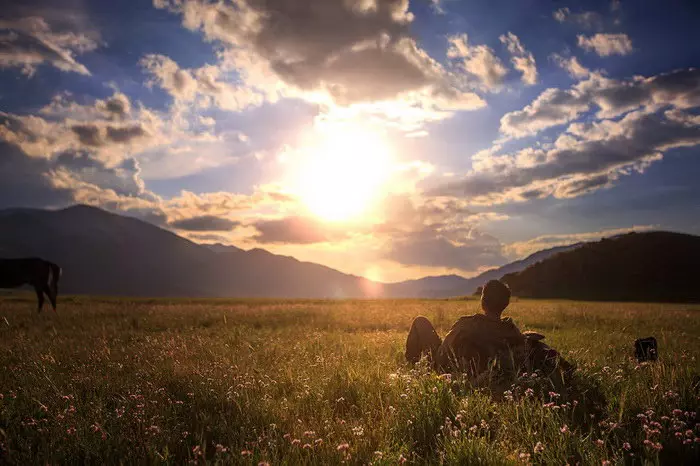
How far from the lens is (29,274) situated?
984 inches

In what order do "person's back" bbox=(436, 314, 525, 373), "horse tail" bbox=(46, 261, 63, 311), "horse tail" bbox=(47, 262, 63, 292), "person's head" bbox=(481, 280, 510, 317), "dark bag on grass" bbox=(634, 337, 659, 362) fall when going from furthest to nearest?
1. "horse tail" bbox=(47, 262, 63, 292)
2. "horse tail" bbox=(46, 261, 63, 311)
3. "dark bag on grass" bbox=(634, 337, 659, 362)
4. "person's head" bbox=(481, 280, 510, 317)
5. "person's back" bbox=(436, 314, 525, 373)

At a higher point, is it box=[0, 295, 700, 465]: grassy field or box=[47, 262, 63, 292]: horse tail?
box=[47, 262, 63, 292]: horse tail

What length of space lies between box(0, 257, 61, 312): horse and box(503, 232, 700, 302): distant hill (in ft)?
395

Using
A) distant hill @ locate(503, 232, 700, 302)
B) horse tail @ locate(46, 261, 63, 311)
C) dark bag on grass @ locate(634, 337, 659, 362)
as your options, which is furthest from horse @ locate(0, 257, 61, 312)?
distant hill @ locate(503, 232, 700, 302)

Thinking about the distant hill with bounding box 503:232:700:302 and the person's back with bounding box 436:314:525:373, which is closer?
the person's back with bounding box 436:314:525:373

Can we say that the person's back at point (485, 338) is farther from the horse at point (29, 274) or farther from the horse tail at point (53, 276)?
the horse tail at point (53, 276)

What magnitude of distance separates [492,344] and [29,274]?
94.3ft

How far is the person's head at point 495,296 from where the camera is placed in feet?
21.6

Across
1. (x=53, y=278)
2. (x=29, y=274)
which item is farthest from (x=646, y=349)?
(x=29, y=274)

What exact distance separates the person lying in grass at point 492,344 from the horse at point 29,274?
86.1ft

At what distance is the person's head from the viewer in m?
6.58

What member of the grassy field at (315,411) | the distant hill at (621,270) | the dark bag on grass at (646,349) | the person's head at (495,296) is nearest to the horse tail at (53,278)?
the grassy field at (315,411)

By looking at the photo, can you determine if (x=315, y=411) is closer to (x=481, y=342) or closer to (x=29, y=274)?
(x=481, y=342)

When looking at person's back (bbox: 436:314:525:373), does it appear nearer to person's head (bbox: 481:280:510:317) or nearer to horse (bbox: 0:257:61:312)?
person's head (bbox: 481:280:510:317)
